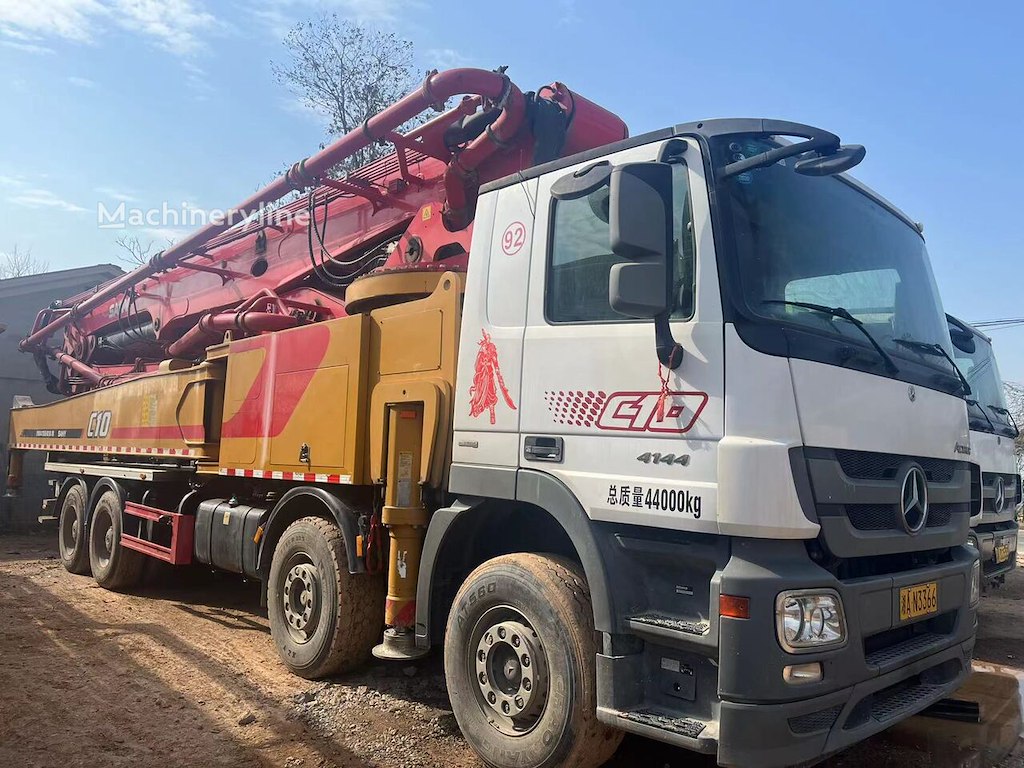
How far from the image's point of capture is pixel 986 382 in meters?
7.73

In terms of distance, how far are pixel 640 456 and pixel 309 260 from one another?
15.2 ft

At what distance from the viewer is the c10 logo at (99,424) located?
28.8 ft

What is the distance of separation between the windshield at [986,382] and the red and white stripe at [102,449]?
6.98 m

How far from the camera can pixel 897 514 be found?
10.5ft

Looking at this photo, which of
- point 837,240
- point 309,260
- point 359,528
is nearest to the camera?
point 837,240

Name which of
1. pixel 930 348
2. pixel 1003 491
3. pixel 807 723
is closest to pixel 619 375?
pixel 807 723

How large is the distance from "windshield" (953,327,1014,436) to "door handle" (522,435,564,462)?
513 cm

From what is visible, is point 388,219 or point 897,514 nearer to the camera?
point 897,514

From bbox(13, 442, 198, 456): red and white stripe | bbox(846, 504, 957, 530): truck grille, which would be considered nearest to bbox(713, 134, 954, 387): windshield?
bbox(846, 504, 957, 530): truck grille

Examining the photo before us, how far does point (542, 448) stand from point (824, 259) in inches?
58.6

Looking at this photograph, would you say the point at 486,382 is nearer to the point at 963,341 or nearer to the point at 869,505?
the point at 869,505

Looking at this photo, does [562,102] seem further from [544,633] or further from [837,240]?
[544,633]

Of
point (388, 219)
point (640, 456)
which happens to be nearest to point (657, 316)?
point (640, 456)

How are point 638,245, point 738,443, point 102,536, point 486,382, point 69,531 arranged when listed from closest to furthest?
point 738,443 < point 638,245 < point 486,382 < point 102,536 < point 69,531
